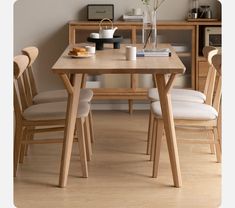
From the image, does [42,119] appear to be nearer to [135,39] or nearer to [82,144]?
[82,144]

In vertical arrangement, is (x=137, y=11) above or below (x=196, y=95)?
above

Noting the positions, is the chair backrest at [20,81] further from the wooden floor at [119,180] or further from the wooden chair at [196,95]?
the wooden chair at [196,95]

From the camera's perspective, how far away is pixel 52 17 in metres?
5.98

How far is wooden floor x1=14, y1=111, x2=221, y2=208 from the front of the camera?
3.27 meters

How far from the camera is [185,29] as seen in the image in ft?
19.0

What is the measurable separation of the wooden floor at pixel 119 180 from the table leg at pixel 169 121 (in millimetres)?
90

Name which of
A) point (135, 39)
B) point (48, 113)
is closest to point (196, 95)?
point (48, 113)

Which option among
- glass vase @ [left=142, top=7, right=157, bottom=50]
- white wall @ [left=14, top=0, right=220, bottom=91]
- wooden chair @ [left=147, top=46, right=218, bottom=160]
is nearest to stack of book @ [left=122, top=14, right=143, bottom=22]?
white wall @ [left=14, top=0, right=220, bottom=91]

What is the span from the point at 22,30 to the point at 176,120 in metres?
2.89

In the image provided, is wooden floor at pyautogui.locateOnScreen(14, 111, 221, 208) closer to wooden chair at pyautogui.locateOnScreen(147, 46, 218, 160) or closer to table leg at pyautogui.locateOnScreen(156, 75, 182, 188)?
table leg at pyautogui.locateOnScreen(156, 75, 182, 188)

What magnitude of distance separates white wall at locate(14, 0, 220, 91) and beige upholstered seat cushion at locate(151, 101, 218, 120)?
243 cm

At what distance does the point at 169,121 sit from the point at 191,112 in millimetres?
204

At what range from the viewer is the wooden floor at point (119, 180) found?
3271 millimetres
